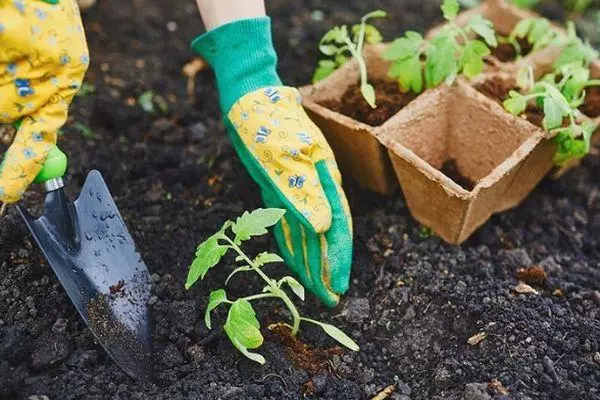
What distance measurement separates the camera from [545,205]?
2168mm

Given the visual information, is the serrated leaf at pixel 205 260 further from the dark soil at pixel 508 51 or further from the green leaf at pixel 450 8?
the dark soil at pixel 508 51

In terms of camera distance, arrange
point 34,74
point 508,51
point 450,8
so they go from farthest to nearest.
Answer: point 508,51, point 450,8, point 34,74

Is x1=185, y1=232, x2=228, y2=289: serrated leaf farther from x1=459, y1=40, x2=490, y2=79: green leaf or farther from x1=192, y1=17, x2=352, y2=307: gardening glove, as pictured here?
x1=459, y1=40, x2=490, y2=79: green leaf

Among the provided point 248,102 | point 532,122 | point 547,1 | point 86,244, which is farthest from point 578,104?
point 86,244

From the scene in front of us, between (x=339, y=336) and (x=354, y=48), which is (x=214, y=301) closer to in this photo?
(x=339, y=336)

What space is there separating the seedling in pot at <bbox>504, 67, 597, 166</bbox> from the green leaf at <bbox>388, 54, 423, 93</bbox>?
25 cm

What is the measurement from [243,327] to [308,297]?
0.32 meters

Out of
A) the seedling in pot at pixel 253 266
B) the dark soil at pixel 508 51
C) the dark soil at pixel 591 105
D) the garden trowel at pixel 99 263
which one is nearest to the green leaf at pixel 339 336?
the seedling in pot at pixel 253 266

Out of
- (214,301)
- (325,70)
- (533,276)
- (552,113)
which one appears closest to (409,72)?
(325,70)

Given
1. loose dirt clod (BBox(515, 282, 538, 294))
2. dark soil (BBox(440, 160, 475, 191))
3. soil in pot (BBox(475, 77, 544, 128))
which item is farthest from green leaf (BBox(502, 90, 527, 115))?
loose dirt clod (BBox(515, 282, 538, 294))

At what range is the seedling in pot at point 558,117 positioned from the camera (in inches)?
72.9

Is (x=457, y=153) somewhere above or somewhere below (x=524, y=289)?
above

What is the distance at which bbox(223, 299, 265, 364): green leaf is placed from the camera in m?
1.61

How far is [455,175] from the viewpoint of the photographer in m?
2.08
